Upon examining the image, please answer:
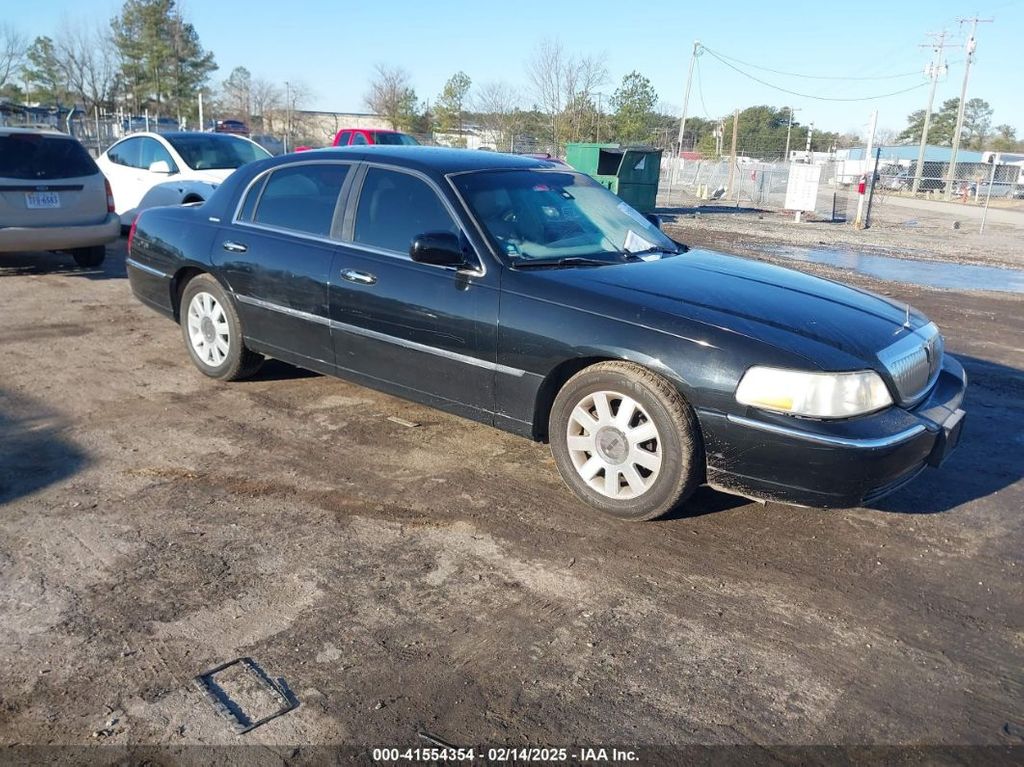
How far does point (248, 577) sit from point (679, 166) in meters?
37.4

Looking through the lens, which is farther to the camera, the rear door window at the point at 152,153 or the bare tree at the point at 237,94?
the bare tree at the point at 237,94

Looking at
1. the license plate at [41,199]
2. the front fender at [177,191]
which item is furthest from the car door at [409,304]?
the front fender at [177,191]

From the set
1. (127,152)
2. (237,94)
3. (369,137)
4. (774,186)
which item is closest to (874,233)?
(774,186)

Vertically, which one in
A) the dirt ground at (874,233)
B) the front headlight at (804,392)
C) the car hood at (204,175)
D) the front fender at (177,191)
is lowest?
the dirt ground at (874,233)

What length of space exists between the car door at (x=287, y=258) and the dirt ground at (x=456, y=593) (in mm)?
524

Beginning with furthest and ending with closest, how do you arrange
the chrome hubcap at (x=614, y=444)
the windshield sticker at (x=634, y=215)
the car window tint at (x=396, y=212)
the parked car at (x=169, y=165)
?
1. the parked car at (x=169, y=165)
2. the windshield sticker at (x=634, y=215)
3. the car window tint at (x=396, y=212)
4. the chrome hubcap at (x=614, y=444)

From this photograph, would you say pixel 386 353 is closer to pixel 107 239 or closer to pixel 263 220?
pixel 263 220

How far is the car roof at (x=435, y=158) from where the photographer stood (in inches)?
191

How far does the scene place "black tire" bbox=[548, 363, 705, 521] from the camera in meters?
3.77

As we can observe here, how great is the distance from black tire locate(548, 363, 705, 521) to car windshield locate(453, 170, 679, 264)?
0.83 metres

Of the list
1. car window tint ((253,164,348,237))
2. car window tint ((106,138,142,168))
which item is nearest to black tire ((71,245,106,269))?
car window tint ((106,138,142,168))

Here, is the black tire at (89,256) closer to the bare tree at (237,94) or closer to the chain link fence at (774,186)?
the chain link fence at (774,186)

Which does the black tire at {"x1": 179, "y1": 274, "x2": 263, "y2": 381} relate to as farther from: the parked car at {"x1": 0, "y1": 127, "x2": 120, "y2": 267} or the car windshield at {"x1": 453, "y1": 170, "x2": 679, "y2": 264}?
the parked car at {"x1": 0, "y1": 127, "x2": 120, "y2": 267}

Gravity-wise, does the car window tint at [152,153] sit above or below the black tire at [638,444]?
above
